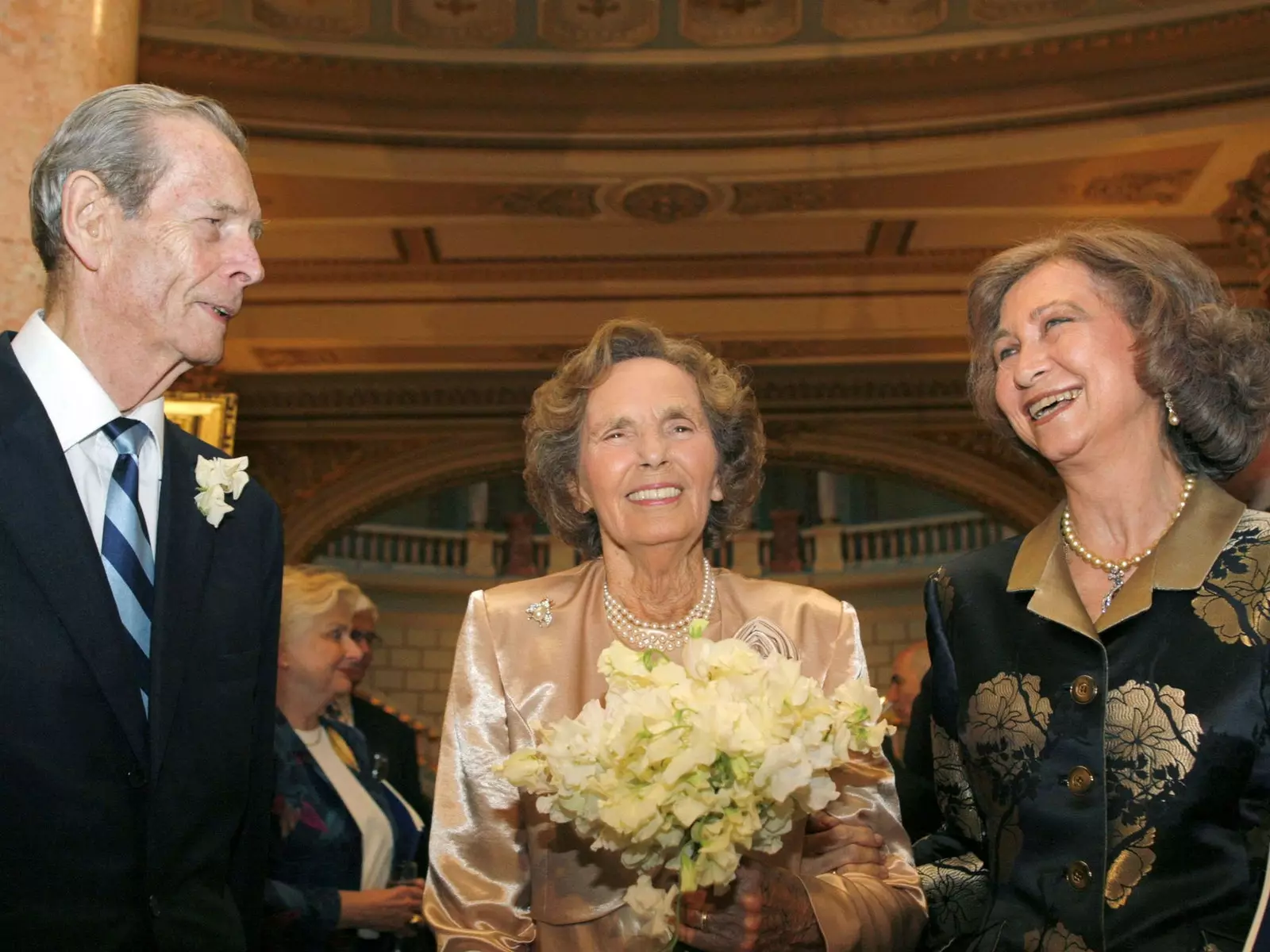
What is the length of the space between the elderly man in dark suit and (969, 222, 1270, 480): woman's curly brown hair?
1.40 meters

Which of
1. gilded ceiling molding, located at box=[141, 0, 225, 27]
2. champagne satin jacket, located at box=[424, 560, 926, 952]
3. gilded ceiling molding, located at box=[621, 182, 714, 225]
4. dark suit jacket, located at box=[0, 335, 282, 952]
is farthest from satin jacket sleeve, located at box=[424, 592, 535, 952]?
gilded ceiling molding, located at box=[621, 182, 714, 225]

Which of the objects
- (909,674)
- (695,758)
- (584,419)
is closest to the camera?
(695,758)

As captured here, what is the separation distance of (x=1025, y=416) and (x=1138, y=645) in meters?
0.42

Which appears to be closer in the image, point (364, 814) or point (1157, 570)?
point (1157, 570)

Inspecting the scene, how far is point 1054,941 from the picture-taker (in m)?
2.00

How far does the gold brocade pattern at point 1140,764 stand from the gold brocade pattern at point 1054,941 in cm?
8

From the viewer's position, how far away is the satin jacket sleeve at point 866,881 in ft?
6.75

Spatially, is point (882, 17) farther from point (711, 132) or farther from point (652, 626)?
point (652, 626)

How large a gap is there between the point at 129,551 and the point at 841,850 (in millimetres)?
1208

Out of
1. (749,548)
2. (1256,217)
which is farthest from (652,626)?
(749,548)

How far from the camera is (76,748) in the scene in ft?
6.04

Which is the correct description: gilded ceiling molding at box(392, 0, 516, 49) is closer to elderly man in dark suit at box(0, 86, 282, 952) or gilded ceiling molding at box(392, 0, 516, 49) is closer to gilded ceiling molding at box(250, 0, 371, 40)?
gilded ceiling molding at box(250, 0, 371, 40)

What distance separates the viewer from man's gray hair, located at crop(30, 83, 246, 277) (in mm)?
2059

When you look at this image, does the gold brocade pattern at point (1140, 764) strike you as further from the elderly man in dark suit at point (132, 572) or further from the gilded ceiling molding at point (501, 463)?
the gilded ceiling molding at point (501, 463)
